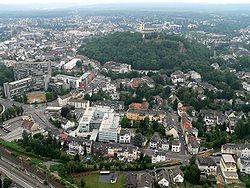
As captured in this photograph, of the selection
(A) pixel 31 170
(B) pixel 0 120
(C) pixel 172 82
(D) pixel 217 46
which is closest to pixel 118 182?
(A) pixel 31 170

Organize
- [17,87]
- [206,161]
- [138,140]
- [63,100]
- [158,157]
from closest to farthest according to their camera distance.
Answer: [206,161] → [158,157] → [138,140] → [63,100] → [17,87]

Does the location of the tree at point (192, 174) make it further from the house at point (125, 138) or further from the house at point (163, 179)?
the house at point (125, 138)

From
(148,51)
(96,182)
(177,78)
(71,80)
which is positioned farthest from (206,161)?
(148,51)

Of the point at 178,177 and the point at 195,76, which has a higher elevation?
the point at 195,76

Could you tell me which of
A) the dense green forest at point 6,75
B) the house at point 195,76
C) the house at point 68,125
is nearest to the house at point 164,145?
the house at point 68,125

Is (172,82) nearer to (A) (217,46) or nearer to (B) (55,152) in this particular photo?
(B) (55,152)

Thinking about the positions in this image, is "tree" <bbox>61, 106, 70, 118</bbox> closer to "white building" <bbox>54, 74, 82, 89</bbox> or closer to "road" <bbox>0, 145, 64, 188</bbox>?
"road" <bbox>0, 145, 64, 188</bbox>

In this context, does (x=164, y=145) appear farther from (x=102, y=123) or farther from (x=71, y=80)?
(x=71, y=80)
